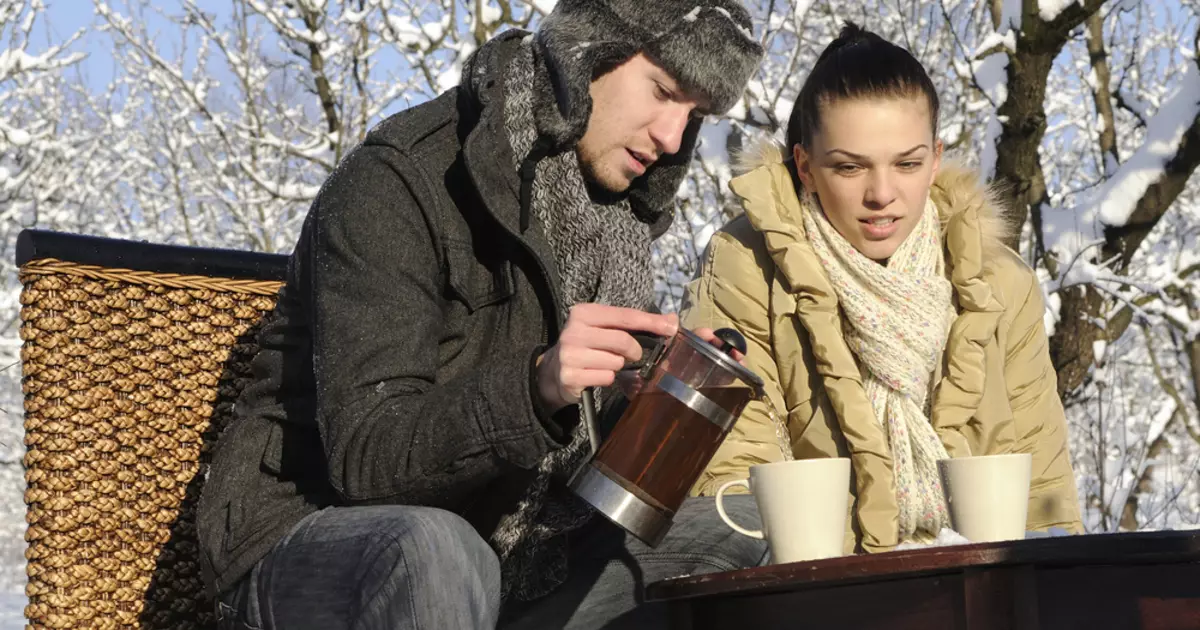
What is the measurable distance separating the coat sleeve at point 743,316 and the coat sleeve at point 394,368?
33.1 inches

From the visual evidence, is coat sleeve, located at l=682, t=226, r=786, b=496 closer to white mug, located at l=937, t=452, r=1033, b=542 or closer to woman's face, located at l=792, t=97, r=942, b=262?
woman's face, located at l=792, t=97, r=942, b=262

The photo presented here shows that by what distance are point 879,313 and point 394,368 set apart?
1.34 metres

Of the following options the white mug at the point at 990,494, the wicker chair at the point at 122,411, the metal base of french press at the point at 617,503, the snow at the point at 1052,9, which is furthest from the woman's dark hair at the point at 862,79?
the snow at the point at 1052,9

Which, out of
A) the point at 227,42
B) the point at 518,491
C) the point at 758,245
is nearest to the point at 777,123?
the point at 758,245

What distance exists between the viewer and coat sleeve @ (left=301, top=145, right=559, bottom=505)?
1891mm

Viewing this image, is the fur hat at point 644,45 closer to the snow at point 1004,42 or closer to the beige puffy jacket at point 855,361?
the beige puffy jacket at point 855,361

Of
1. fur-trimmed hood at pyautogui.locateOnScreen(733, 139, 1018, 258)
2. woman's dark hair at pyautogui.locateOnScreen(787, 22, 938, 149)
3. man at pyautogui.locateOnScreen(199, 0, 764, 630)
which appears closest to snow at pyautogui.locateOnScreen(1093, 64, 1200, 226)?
fur-trimmed hood at pyautogui.locateOnScreen(733, 139, 1018, 258)

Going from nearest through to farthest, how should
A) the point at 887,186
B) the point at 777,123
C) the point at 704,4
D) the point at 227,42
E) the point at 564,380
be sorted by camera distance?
the point at 564,380 → the point at 704,4 → the point at 887,186 → the point at 777,123 → the point at 227,42

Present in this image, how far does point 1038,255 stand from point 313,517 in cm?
419

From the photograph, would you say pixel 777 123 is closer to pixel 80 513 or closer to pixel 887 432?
pixel 887 432

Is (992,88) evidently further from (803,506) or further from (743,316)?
(803,506)

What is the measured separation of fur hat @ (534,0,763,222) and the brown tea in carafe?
25.3 inches

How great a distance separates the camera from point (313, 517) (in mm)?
1966

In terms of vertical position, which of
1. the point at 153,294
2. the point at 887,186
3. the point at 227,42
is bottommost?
the point at 153,294
